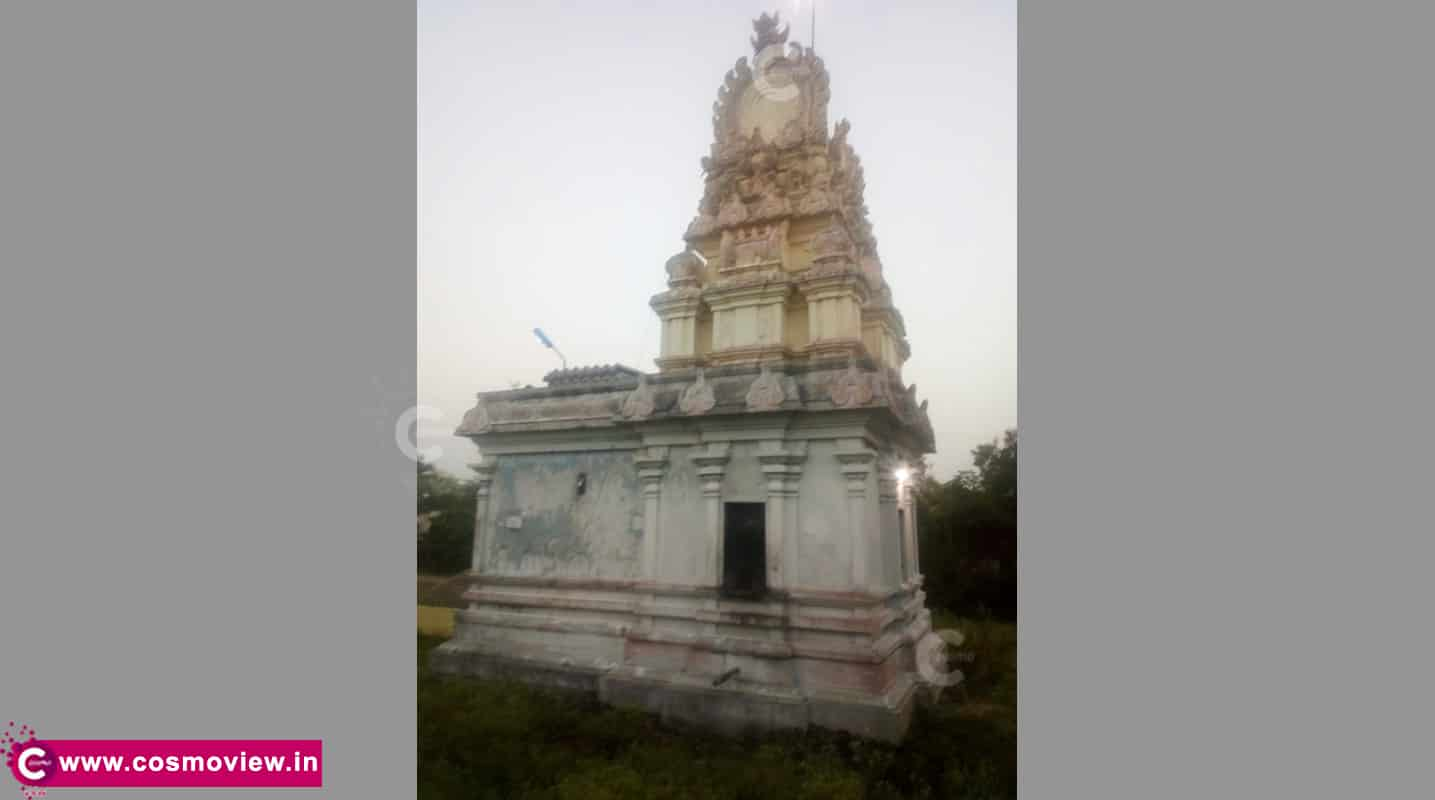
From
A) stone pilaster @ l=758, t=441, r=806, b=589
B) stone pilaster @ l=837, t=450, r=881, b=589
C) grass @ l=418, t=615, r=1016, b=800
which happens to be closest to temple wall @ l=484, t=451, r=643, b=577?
grass @ l=418, t=615, r=1016, b=800

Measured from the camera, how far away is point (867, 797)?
602 centimetres

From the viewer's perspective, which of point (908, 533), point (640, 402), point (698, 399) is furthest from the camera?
point (908, 533)

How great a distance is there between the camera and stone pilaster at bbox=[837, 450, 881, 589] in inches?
311

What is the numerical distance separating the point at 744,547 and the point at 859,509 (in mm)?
1654

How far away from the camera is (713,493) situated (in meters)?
8.82

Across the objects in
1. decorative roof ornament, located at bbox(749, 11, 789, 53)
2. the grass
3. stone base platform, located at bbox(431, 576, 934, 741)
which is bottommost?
the grass

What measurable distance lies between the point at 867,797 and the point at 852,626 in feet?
6.61

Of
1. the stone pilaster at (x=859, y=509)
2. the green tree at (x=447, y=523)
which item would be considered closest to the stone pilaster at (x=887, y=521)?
the stone pilaster at (x=859, y=509)

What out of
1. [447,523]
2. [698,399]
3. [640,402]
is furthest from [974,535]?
[447,523]

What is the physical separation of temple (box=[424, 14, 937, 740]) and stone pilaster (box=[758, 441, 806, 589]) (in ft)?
0.08

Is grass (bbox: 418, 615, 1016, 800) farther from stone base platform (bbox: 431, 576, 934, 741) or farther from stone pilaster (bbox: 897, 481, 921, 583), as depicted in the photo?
stone pilaster (bbox: 897, 481, 921, 583)

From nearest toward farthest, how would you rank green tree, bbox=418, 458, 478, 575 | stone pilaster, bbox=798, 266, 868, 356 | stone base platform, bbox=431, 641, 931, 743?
stone base platform, bbox=431, 641, 931, 743
stone pilaster, bbox=798, 266, 868, 356
green tree, bbox=418, 458, 478, 575

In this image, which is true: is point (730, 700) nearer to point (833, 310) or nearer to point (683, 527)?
point (683, 527)

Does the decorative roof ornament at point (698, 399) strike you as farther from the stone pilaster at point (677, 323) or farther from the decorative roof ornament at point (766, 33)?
the decorative roof ornament at point (766, 33)
